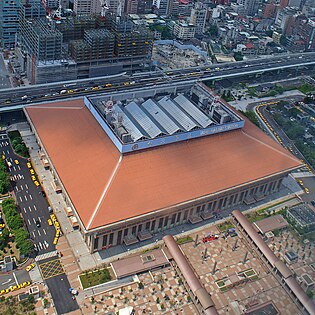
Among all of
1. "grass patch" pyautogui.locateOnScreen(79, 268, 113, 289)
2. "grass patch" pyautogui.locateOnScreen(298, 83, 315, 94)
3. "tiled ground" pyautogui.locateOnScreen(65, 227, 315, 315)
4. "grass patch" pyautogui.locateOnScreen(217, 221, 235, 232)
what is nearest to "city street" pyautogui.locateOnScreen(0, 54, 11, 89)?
"tiled ground" pyautogui.locateOnScreen(65, 227, 315, 315)

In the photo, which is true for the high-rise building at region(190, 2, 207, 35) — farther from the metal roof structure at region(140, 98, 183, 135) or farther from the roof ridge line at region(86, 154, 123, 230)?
the roof ridge line at region(86, 154, 123, 230)

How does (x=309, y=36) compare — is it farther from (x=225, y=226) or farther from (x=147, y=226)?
(x=147, y=226)

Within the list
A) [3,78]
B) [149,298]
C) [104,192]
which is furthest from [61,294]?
[3,78]

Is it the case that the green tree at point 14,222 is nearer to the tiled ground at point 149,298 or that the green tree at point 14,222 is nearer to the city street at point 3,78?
the tiled ground at point 149,298

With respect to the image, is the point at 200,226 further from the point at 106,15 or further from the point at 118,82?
the point at 106,15

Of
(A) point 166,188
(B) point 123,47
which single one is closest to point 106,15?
(B) point 123,47

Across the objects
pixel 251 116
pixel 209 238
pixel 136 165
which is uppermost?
pixel 136 165
